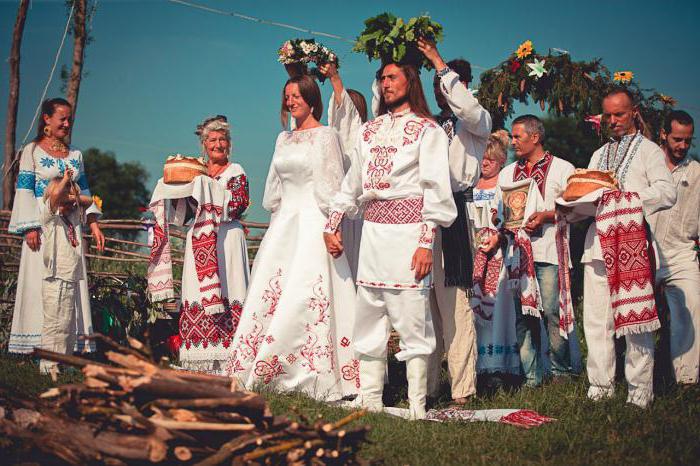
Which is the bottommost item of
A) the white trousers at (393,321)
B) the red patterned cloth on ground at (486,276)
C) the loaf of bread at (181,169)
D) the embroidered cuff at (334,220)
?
the white trousers at (393,321)

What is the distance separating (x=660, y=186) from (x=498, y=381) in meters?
2.22

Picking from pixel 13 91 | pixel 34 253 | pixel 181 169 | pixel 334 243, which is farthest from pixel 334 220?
pixel 13 91

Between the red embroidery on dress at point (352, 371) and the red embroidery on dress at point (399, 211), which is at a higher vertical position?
the red embroidery on dress at point (399, 211)

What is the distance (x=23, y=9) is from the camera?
460 inches

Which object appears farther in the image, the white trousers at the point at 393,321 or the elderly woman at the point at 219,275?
the elderly woman at the point at 219,275

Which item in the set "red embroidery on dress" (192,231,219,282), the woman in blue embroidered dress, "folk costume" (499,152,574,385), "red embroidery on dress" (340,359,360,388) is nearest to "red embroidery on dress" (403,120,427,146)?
"folk costume" (499,152,574,385)

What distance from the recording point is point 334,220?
5.27m

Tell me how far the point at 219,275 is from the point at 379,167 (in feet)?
7.17

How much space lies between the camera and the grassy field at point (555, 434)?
12.6ft

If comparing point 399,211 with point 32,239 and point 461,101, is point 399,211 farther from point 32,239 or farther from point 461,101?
point 32,239

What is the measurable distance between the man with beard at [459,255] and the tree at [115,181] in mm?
39422

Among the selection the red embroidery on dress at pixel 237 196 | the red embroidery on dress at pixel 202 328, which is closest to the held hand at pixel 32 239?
the red embroidery on dress at pixel 202 328

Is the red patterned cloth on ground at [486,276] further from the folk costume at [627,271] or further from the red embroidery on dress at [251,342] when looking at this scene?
the red embroidery on dress at [251,342]

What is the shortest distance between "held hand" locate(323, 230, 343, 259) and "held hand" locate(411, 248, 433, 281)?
753 mm
